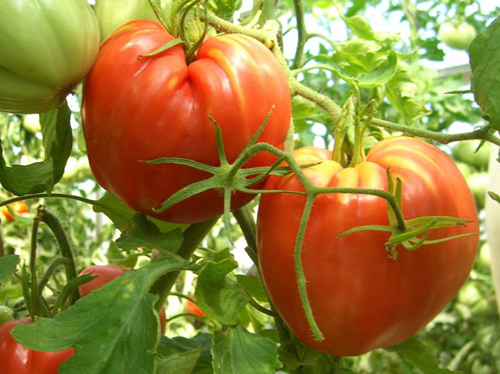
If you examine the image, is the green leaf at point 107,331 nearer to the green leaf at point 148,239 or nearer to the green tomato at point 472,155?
the green leaf at point 148,239

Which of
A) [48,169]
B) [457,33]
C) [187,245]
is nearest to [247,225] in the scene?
[187,245]

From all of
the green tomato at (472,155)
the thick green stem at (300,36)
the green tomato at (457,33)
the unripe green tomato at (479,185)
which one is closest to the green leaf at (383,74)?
the thick green stem at (300,36)

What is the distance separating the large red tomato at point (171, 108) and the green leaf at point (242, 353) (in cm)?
9

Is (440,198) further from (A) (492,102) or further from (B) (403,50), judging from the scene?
(B) (403,50)

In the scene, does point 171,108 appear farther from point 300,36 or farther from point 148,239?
point 300,36

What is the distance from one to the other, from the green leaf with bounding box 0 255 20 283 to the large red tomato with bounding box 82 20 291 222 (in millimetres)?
111

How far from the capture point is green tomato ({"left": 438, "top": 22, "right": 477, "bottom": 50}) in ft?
7.80

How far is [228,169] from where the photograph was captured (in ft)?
1.39

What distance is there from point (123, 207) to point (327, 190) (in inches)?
9.6

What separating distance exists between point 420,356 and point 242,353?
0.65ft

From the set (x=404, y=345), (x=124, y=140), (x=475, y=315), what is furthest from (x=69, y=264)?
(x=475, y=315)

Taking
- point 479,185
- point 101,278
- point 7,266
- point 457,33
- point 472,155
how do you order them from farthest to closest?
point 457,33, point 472,155, point 479,185, point 101,278, point 7,266

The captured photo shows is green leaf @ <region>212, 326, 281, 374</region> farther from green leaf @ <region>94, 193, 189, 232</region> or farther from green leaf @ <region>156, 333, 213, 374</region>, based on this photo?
green leaf @ <region>94, 193, 189, 232</region>

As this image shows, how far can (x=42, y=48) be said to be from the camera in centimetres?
44
